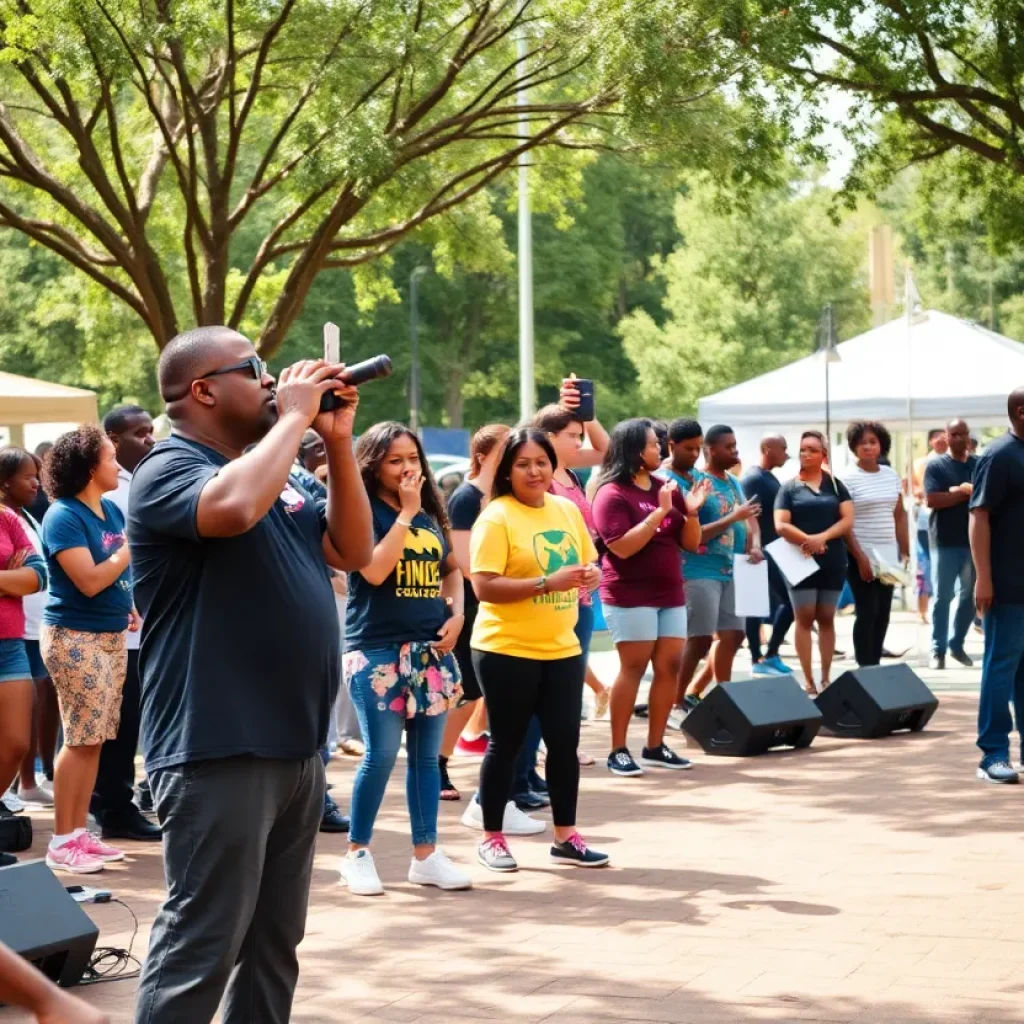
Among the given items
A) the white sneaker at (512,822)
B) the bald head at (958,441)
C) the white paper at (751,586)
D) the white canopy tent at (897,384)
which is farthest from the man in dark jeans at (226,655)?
the white canopy tent at (897,384)

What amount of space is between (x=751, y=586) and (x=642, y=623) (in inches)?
160

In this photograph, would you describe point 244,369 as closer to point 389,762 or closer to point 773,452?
point 389,762

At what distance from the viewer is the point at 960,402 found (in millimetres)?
19250

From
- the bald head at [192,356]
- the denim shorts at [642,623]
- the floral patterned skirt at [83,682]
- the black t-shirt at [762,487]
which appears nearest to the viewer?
the bald head at [192,356]

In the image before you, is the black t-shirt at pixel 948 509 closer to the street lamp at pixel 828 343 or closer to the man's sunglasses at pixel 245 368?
the street lamp at pixel 828 343

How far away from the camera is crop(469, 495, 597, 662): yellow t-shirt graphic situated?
7.51 m

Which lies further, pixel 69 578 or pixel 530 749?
pixel 530 749

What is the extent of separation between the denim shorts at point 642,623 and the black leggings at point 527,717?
2.17 m

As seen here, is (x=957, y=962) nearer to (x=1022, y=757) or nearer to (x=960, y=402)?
(x=1022, y=757)

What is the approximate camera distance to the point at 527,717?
757cm

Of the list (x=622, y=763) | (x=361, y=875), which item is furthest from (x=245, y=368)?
(x=622, y=763)

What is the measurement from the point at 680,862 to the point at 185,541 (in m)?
4.46

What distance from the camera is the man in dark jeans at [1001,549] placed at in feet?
29.6

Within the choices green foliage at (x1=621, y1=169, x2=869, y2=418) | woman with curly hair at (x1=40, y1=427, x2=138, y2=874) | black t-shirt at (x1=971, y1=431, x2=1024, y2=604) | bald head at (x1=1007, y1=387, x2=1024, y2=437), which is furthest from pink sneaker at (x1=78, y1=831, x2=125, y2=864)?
green foliage at (x1=621, y1=169, x2=869, y2=418)
